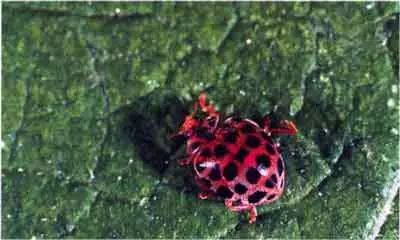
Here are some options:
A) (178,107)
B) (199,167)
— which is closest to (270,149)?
(199,167)

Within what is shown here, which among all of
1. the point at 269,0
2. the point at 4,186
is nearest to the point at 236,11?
the point at 269,0

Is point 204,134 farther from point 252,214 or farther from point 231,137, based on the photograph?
point 252,214

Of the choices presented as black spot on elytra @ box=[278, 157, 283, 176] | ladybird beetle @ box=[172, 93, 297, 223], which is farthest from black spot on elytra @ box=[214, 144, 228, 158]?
black spot on elytra @ box=[278, 157, 283, 176]

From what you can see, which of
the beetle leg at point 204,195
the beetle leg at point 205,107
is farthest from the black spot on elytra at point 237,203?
the beetle leg at point 205,107

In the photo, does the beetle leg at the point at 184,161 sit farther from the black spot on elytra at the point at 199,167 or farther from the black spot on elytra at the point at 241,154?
the black spot on elytra at the point at 241,154

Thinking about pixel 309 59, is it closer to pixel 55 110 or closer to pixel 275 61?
pixel 275 61

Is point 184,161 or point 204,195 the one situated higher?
point 184,161
